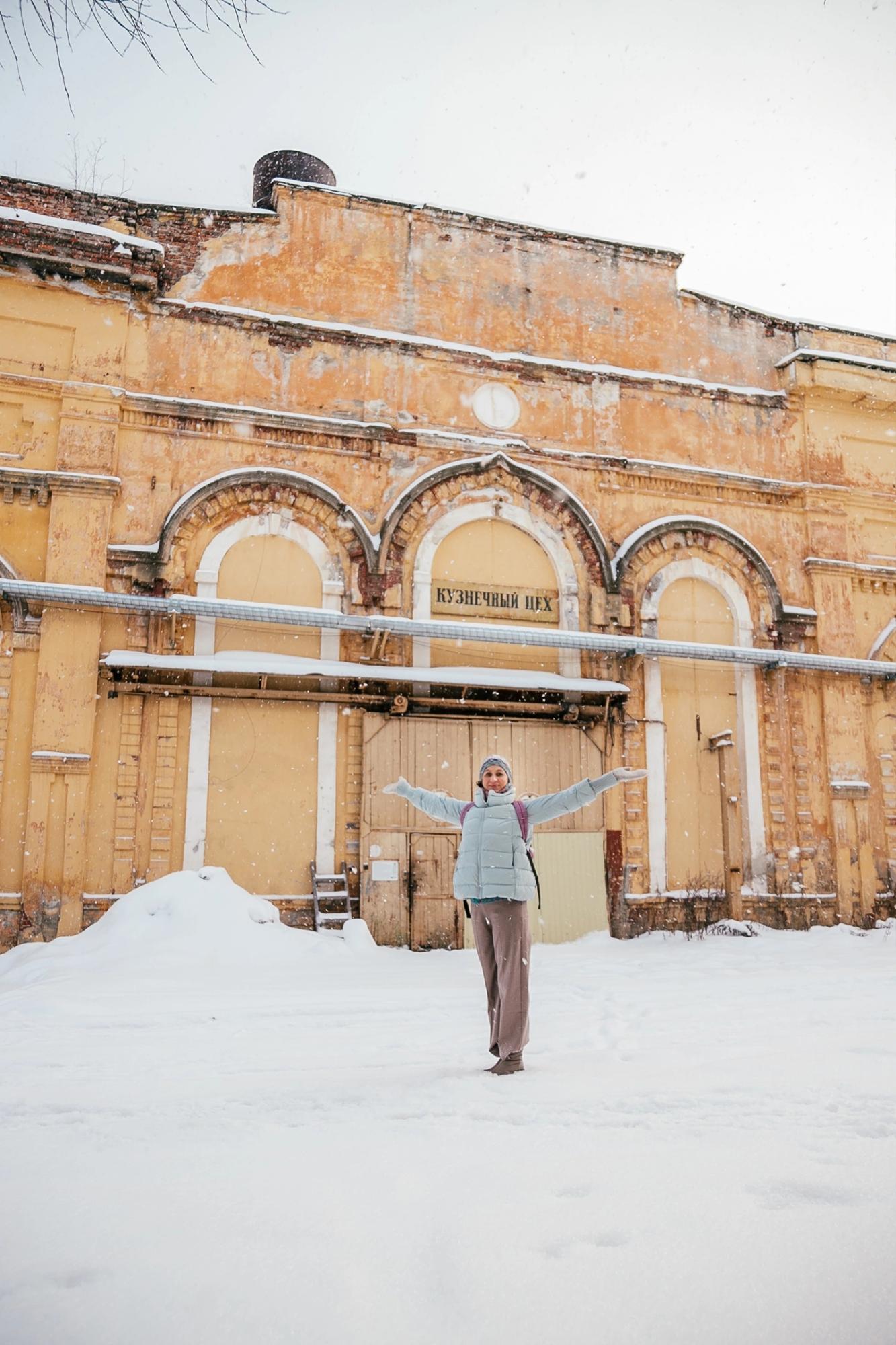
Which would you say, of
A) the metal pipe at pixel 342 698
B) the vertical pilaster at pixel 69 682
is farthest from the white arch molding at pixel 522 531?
the vertical pilaster at pixel 69 682

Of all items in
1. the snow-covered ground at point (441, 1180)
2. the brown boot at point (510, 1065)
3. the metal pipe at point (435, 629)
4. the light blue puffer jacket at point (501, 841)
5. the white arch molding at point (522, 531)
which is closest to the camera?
the snow-covered ground at point (441, 1180)

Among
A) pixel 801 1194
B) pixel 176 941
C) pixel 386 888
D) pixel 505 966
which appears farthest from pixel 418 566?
pixel 801 1194

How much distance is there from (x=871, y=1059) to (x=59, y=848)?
884 cm

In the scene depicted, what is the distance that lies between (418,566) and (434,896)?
4.42 meters

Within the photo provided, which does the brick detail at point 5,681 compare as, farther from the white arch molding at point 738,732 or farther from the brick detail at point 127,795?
the white arch molding at point 738,732

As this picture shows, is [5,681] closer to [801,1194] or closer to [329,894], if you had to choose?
[329,894]

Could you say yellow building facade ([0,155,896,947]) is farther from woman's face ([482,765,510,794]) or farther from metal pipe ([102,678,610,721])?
woman's face ([482,765,510,794])

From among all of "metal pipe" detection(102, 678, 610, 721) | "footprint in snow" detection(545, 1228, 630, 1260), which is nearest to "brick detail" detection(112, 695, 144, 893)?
"metal pipe" detection(102, 678, 610, 721)

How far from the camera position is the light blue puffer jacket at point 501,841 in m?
4.86

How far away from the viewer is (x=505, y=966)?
472 centimetres

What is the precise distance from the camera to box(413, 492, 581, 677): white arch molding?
41.1 ft

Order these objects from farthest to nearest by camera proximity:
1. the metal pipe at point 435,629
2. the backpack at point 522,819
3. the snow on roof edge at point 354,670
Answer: the snow on roof edge at point 354,670 < the metal pipe at point 435,629 < the backpack at point 522,819

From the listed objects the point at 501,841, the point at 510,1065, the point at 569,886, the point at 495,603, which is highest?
the point at 495,603

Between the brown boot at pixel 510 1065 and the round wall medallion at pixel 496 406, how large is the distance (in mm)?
10282
